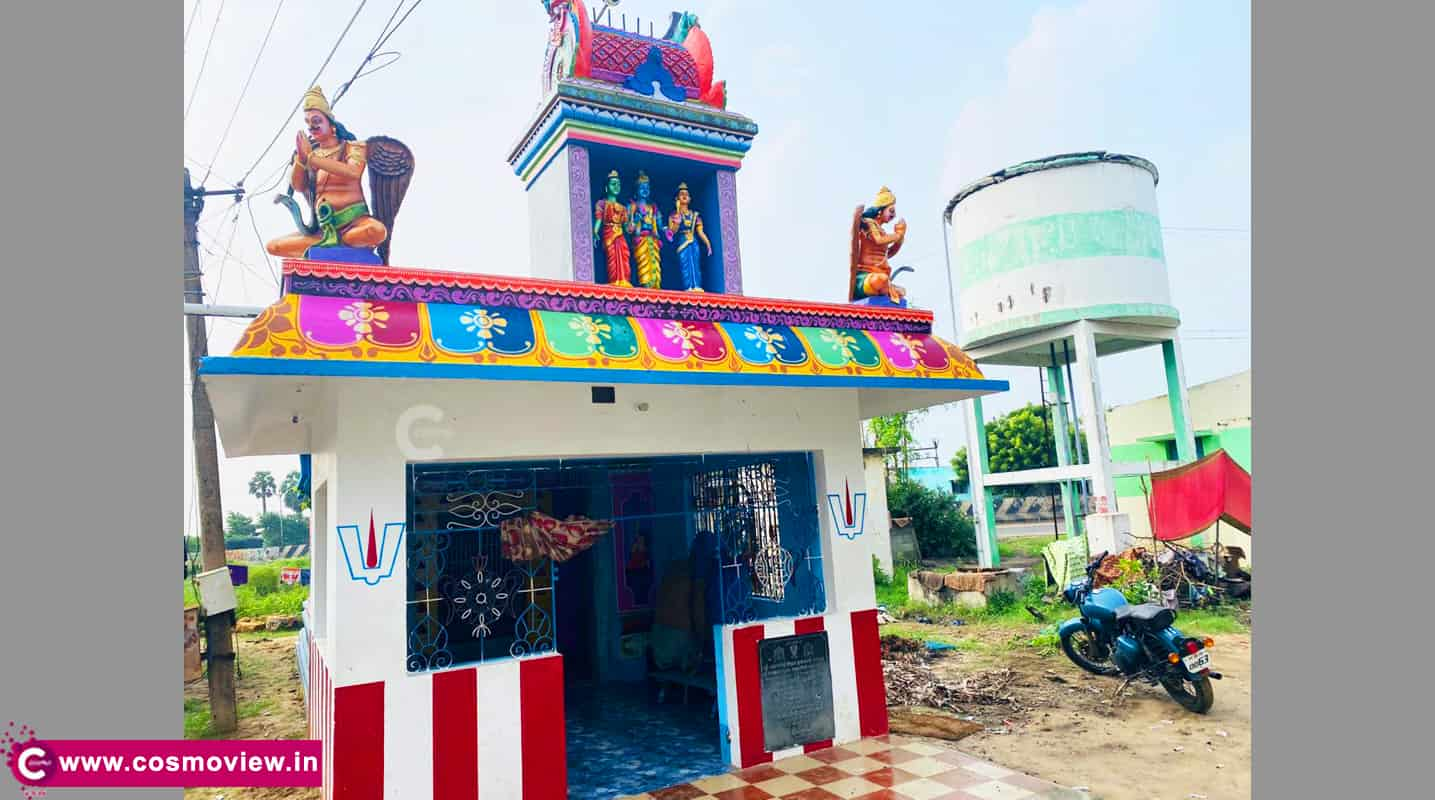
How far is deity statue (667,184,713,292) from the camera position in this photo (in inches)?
311

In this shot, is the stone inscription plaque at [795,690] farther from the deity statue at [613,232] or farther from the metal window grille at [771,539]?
the deity statue at [613,232]

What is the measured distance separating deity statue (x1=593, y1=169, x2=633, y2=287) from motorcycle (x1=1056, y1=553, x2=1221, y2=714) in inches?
245

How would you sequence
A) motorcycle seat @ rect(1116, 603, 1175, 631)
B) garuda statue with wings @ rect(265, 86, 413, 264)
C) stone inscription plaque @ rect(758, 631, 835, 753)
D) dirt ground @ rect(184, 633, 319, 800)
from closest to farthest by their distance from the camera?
→ garuda statue with wings @ rect(265, 86, 413, 264), stone inscription plaque @ rect(758, 631, 835, 753), dirt ground @ rect(184, 633, 319, 800), motorcycle seat @ rect(1116, 603, 1175, 631)

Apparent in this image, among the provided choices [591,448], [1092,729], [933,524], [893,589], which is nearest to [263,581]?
[893,589]

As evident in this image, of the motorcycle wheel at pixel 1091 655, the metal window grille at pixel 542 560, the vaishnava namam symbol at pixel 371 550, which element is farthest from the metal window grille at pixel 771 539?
the motorcycle wheel at pixel 1091 655

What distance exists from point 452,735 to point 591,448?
2210mm

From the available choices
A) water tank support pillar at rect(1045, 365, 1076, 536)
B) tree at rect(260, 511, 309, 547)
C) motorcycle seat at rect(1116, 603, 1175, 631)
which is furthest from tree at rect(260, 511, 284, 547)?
motorcycle seat at rect(1116, 603, 1175, 631)

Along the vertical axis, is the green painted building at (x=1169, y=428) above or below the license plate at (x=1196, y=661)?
above

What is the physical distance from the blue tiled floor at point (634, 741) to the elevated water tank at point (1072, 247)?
36.0ft

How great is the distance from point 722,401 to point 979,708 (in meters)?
4.30

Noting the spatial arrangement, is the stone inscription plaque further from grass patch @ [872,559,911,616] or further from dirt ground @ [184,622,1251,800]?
grass patch @ [872,559,911,616]

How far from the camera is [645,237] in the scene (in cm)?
770

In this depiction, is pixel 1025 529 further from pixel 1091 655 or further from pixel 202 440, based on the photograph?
pixel 202 440

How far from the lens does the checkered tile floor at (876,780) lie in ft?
19.1
